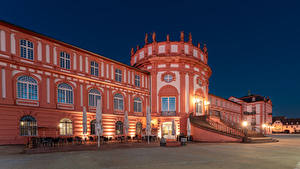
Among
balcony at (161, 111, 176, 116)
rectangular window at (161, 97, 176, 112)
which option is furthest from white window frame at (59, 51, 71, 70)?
balcony at (161, 111, 176, 116)

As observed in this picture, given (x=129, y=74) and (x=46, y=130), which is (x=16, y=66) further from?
(x=129, y=74)

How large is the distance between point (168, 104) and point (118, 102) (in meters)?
7.25

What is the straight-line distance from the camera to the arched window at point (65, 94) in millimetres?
18734

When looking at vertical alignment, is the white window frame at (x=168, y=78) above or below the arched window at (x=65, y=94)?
above

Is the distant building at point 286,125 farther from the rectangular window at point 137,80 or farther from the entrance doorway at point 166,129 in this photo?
the rectangular window at point 137,80

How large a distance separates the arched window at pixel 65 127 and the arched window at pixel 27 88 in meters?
3.40

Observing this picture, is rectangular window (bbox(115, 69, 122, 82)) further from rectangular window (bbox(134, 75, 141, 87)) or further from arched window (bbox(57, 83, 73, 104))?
arched window (bbox(57, 83, 73, 104))

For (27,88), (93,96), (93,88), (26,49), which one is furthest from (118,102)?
(26,49)

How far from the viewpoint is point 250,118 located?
61.9 meters

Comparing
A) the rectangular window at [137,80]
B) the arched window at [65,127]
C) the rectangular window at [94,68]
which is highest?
the rectangular window at [94,68]

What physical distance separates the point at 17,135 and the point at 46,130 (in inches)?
87.3

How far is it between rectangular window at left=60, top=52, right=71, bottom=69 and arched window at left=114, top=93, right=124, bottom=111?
6.94 m

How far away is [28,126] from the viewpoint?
52.5 ft

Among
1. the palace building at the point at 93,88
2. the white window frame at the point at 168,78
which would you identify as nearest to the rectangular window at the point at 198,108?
the palace building at the point at 93,88
